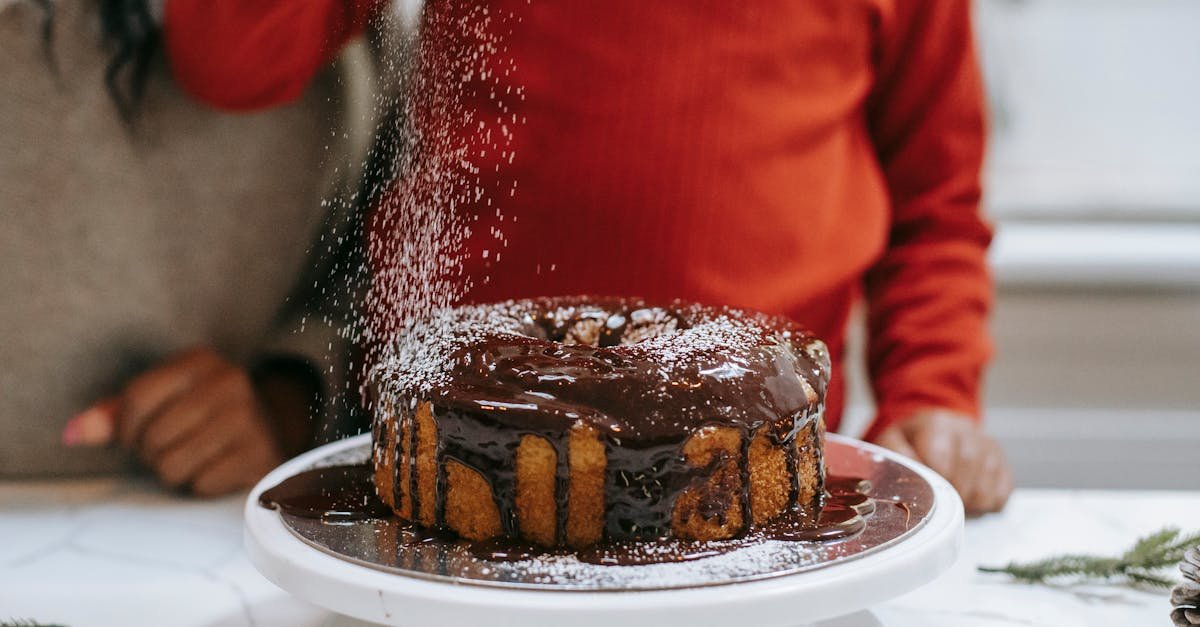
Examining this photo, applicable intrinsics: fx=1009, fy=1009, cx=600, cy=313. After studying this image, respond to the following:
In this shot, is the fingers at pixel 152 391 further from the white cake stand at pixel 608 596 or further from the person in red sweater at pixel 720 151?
the white cake stand at pixel 608 596

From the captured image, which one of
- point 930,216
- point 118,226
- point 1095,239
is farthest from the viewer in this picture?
point 1095,239

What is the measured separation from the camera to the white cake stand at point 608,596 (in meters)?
0.49

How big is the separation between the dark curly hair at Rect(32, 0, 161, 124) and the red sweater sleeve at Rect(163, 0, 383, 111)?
25 mm

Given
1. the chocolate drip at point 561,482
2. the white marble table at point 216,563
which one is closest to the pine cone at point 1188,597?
the white marble table at point 216,563

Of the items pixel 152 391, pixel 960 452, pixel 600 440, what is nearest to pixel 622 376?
pixel 600 440

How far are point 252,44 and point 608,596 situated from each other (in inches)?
24.1

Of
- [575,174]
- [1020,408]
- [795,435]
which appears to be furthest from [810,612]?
[1020,408]

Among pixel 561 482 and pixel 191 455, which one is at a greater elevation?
pixel 561 482

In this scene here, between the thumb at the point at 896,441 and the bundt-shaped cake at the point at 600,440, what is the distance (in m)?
0.33

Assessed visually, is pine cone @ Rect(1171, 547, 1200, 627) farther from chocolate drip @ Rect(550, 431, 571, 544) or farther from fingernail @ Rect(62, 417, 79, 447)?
fingernail @ Rect(62, 417, 79, 447)

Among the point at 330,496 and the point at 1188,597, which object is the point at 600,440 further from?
the point at 1188,597

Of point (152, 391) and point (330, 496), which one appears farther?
point (152, 391)

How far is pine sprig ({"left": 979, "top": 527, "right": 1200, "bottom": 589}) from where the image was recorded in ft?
2.27

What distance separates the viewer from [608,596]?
1.64ft
